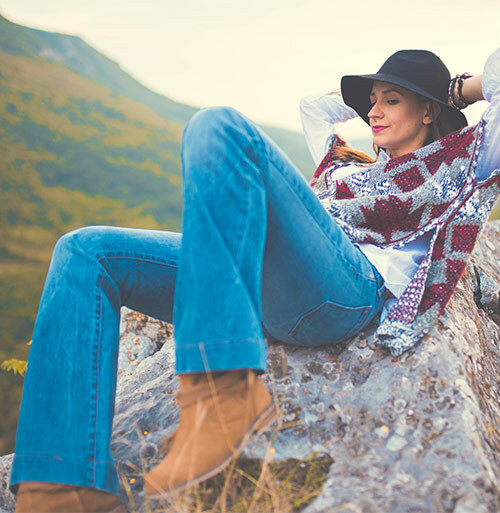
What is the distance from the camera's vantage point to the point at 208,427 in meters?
1.12

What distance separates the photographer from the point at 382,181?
1.99 m

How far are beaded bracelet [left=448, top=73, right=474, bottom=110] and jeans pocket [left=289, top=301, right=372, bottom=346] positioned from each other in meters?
1.17

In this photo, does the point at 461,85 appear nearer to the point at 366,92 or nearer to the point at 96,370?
the point at 366,92

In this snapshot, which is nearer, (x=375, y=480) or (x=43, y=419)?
(x=375, y=480)

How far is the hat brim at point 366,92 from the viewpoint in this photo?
2.08 meters

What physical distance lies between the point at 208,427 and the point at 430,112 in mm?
1931

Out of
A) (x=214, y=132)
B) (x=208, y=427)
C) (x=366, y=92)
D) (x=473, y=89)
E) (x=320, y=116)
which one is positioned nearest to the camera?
(x=208, y=427)

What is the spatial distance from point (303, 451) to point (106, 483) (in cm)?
61

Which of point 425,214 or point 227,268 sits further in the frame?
point 425,214

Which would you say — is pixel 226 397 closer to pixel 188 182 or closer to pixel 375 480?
pixel 375 480

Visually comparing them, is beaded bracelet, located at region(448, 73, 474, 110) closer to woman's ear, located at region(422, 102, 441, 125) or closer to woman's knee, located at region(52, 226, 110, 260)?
woman's ear, located at region(422, 102, 441, 125)

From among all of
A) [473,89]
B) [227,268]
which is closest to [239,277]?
[227,268]

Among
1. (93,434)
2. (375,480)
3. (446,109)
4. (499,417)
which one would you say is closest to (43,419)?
(93,434)

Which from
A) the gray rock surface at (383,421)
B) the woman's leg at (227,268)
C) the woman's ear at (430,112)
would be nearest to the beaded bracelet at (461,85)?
the woman's ear at (430,112)
